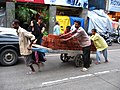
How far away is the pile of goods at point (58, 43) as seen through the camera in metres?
7.45

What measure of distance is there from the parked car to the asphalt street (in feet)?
0.82

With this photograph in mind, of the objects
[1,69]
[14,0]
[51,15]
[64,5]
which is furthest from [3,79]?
[64,5]

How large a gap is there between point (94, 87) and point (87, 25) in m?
Result: 12.4

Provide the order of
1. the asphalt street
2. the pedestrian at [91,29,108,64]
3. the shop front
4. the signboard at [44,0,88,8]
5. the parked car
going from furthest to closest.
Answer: the signboard at [44,0,88,8], the shop front, the pedestrian at [91,29,108,64], the parked car, the asphalt street

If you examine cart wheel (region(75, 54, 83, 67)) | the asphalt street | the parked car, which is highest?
the parked car

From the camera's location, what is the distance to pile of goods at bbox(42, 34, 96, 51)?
7.45 metres

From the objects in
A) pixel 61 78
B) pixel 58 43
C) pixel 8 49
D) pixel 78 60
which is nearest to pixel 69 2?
pixel 78 60

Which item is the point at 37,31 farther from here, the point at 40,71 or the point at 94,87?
the point at 94,87

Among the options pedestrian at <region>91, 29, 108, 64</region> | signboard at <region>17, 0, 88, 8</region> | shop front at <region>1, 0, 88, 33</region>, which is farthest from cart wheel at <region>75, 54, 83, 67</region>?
signboard at <region>17, 0, 88, 8</region>

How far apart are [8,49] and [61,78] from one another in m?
2.48

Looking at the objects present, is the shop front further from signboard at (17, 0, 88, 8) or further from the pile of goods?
the pile of goods

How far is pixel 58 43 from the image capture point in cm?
752

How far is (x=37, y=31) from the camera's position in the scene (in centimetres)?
834

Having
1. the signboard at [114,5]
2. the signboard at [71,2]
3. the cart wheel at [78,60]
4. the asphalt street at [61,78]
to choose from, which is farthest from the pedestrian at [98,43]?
the signboard at [114,5]
